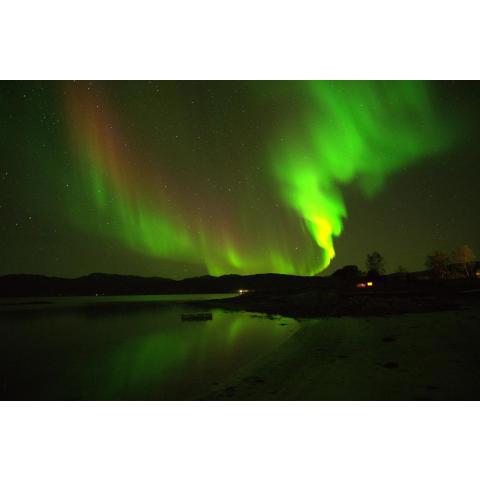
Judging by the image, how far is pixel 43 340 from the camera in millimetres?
23766

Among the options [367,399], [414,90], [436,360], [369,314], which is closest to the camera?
[367,399]

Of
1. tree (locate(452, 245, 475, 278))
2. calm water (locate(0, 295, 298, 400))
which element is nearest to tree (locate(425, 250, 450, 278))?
tree (locate(452, 245, 475, 278))

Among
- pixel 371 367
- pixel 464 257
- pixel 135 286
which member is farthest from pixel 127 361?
pixel 135 286

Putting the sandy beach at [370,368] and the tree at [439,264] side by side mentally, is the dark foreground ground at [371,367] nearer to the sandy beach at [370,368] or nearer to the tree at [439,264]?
the sandy beach at [370,368]

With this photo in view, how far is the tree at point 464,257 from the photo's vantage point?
59312 millimetres

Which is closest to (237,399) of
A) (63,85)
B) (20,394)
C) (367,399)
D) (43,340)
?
(367,399)

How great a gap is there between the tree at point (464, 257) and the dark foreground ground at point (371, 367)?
162 ft

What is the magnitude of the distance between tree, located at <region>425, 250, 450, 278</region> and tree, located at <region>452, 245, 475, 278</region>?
2.01m

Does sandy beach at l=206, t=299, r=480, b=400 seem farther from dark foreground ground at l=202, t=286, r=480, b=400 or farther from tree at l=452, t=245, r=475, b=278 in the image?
tree at l=452, t=245, r=475, b=278

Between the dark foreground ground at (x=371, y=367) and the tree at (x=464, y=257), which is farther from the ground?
the tree at (x=464, y=257)

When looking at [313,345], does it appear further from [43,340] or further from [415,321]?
[43,340]

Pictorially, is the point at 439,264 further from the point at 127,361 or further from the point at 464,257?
the point at 127,361

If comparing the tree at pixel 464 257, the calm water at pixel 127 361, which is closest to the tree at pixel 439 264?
the tree at pixel 464 257

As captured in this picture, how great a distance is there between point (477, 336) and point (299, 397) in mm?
9281
